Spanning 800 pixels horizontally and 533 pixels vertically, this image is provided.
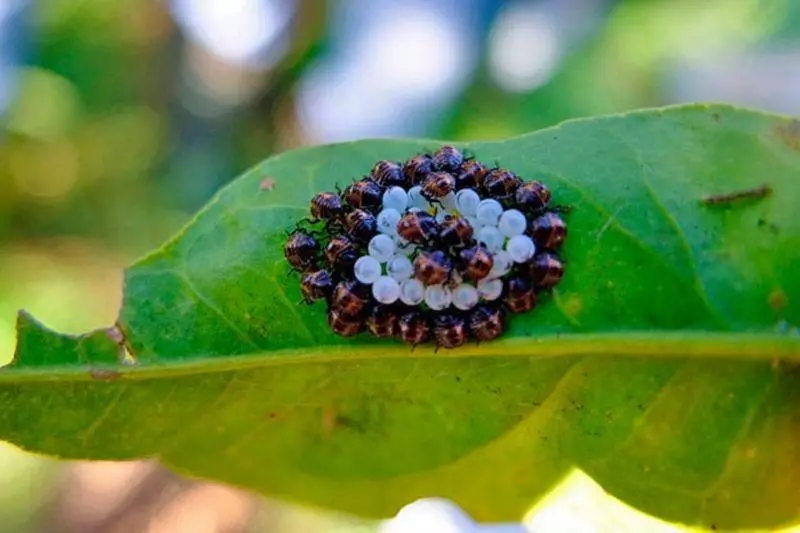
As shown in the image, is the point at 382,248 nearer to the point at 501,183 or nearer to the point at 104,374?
the point at 501,183

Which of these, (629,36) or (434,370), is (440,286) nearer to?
(434,370)

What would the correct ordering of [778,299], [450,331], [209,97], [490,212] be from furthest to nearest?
1. [209,97]
2. [490,212]
3. [450,331]
4. [778,299]

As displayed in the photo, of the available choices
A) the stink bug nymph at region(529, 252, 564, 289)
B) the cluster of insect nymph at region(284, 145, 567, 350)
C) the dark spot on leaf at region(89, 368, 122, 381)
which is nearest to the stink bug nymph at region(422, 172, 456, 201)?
the cluster of insect nymph at region(284, 145, 567, 350)

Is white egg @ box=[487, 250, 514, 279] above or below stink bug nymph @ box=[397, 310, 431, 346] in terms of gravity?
above

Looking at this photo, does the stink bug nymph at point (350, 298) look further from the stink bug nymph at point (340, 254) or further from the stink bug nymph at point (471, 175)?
the stink bug nymph at point (471, 175)

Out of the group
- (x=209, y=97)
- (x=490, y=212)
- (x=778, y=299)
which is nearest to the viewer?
(x=778, y=299)

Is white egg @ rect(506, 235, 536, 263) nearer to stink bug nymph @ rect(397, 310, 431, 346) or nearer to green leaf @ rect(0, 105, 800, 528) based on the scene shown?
green leaf @ rect(0, 105, 800, 528)

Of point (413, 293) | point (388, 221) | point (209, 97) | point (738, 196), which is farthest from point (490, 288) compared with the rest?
point (209, 97)

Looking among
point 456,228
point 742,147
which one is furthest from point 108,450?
point 742,147
